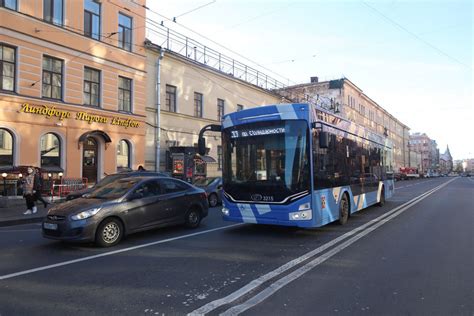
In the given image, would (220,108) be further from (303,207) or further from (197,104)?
(303,207)

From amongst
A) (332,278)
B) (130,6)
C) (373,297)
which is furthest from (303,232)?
(130,6)

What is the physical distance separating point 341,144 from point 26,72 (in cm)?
1443

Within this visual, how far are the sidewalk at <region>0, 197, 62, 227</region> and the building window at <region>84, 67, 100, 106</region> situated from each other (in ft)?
19.9

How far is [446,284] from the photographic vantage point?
5574mm

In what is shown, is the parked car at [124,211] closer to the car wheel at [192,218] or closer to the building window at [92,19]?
the car wheel at [192,218]

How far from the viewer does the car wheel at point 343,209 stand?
10.6 meters

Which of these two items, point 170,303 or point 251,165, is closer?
point 170,303

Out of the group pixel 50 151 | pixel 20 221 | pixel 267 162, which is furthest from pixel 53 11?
pixel 267 162

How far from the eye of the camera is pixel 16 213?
1370 cm

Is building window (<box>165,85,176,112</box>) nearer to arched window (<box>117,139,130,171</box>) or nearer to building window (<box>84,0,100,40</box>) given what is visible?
arched window (<box>117,139,130,171</box>)

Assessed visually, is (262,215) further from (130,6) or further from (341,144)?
(130,6)

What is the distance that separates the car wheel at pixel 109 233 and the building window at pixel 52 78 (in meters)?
12.6

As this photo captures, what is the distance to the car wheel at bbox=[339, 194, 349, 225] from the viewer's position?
10648 millimetres

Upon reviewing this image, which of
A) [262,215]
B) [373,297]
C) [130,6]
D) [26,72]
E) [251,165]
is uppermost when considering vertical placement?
[130,6]
